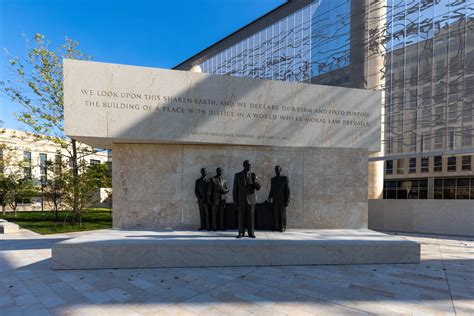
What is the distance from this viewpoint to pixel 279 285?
5211 millimetres

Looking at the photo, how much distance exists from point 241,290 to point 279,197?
347 cm

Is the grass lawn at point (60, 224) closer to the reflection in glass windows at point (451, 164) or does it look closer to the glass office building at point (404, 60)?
the glass office building at point (404, 60)

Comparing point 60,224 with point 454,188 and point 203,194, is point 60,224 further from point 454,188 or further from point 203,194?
point 454,188

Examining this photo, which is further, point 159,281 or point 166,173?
point 166,173

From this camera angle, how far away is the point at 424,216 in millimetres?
13141

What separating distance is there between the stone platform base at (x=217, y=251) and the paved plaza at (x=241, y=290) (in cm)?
21

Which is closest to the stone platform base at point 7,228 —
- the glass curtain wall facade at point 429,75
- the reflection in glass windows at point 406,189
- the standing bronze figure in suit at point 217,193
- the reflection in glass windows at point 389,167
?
the standing bronze figure in suit at point 217,193

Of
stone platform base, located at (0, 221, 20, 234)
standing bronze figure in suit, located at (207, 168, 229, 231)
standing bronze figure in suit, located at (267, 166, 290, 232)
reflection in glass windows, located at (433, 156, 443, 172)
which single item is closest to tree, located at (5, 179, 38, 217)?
stone platform base, located at (0, 221, 20, 234)

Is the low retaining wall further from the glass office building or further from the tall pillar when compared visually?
the tall pillar

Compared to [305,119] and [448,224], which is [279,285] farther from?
[448,224]

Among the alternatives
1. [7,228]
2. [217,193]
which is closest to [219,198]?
[217,193]

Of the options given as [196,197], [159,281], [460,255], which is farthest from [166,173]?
[460,255]

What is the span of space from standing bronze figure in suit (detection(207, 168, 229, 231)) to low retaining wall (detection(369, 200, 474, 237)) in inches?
433

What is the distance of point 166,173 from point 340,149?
6.37 metres
